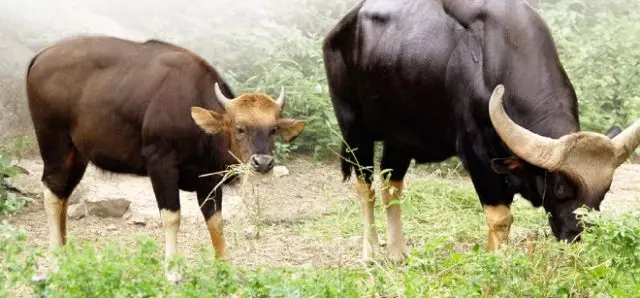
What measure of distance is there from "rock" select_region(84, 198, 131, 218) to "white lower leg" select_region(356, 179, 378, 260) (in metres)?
2.22

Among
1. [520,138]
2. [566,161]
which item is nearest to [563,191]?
[566,161]

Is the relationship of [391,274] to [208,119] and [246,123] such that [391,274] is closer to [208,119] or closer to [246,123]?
[246,123]

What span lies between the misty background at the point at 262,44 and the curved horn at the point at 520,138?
4.80 metres

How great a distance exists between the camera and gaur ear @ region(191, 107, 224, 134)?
23.4 feet

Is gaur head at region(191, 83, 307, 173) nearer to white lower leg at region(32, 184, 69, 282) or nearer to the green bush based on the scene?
white lower leg at region(32, 184, 69, 282)

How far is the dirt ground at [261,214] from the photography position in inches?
321

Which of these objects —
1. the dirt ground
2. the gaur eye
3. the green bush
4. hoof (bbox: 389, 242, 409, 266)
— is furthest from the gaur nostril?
the green bush

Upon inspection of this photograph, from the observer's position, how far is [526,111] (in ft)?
22.1

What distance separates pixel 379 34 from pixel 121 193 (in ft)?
9.75

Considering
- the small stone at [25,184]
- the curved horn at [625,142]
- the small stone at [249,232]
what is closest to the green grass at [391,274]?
the curved horn at [625,142]

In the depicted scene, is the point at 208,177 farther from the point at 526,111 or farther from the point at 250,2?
the point at 250,2

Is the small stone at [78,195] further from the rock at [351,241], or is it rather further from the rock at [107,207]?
the rock at [351,241]

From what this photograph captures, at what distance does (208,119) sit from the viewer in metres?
7.18

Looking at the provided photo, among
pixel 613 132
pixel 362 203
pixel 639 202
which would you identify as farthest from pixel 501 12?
pixel 639 202
